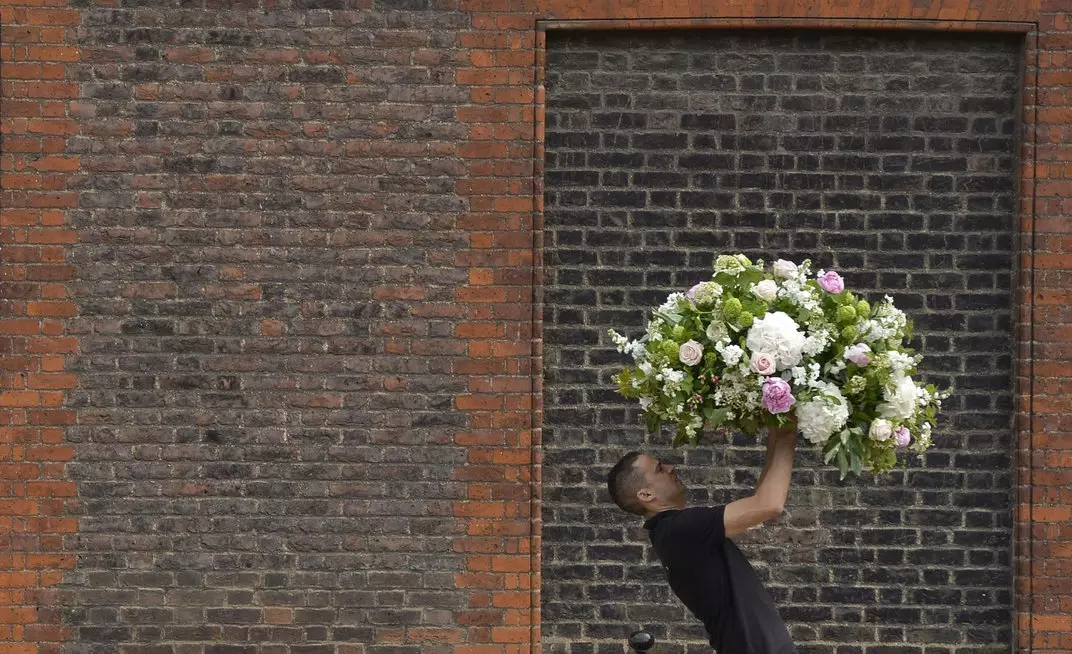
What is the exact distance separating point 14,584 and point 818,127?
476cm

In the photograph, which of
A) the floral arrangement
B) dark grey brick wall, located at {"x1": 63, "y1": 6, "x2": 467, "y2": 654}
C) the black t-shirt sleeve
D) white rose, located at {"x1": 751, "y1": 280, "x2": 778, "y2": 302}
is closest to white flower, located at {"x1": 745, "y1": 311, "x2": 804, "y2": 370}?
the floral arrangement

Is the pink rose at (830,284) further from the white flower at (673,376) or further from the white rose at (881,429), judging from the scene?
the white flower at (673,376)

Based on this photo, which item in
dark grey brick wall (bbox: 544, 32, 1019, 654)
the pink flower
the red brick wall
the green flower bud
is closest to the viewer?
the pink flower

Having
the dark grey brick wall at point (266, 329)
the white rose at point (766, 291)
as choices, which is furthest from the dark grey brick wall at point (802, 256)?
the white rose at point (766, 291)

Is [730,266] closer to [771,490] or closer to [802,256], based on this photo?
[771,490]

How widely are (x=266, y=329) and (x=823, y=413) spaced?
3401 millimetres

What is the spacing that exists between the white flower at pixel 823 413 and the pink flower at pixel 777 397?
2.3 inches

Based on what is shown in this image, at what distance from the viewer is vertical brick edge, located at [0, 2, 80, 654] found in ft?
22.2

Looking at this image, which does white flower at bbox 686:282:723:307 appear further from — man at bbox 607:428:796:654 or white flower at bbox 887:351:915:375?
white flower at bbox 887:351:915:375

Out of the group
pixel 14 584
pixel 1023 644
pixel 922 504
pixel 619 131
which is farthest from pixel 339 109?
pixel 1023 644

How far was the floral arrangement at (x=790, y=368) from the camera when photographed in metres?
4.40

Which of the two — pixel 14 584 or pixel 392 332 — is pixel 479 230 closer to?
pixel 392 332

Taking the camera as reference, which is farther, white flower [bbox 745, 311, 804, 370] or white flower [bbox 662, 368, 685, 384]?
white flower [bbox 662, 368, 685, 384]

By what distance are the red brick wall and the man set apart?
2039 mm
